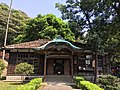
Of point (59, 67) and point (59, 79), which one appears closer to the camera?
point (59, 79)

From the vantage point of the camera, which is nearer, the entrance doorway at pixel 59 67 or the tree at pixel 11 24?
the entrance doorway at pixel 59 67

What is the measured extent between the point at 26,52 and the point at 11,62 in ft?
6.34

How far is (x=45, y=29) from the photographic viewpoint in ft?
107

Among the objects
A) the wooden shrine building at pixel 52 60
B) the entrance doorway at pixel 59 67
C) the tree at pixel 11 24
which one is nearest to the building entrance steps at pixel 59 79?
the wooden shrine building at pixel 52 60

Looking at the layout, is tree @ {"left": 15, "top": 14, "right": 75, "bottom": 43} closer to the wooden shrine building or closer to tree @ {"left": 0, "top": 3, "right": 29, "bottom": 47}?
tree @ {"left": 0, "top": 3, "right": 29, "bottom": 47}

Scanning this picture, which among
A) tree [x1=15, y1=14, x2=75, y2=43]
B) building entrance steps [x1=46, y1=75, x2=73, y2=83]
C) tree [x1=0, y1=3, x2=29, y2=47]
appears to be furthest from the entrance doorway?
tree [x1=0, y1=3, x2=29, y2=47]

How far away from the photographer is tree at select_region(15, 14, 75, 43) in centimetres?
3241

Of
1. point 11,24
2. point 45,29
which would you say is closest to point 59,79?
point 45,29

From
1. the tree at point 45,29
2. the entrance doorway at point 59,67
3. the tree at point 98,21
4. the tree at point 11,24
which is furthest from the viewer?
the tree at point 11,24

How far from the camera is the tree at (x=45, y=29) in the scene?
32412 mm

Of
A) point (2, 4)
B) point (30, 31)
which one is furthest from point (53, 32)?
point (2, 4)

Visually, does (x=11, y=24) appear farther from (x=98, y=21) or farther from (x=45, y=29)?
(x=98, y=21)

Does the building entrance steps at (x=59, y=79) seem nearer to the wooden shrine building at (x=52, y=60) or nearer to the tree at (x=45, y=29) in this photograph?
the wooden shrine building at (x=52, y=60)

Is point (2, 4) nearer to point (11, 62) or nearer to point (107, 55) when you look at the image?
point (11, 62)
